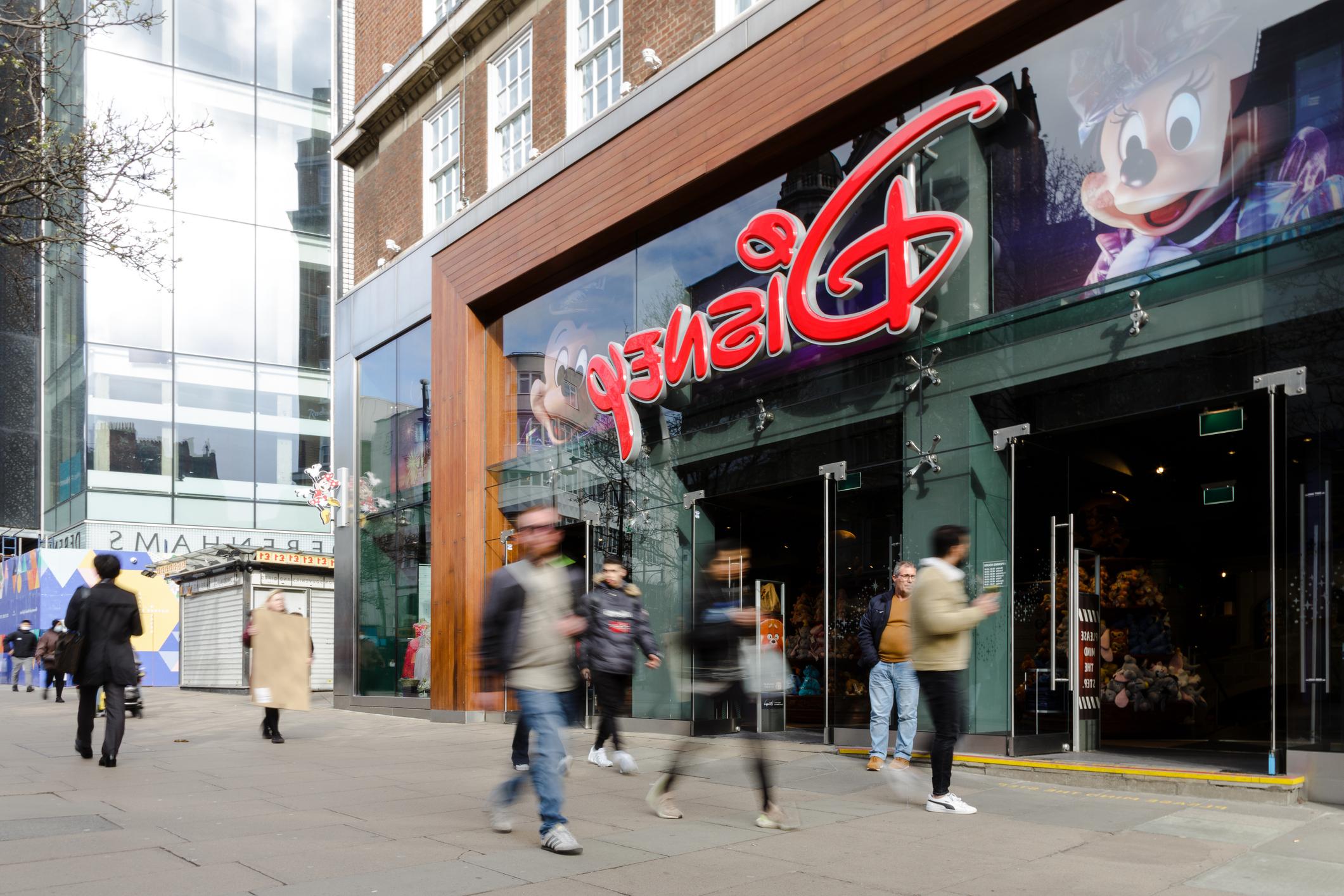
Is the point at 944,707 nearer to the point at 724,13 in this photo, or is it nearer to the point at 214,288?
the point at 724,13

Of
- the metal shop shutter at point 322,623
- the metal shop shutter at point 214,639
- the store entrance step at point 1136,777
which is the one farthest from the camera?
the metal shop shutter at point 322,623

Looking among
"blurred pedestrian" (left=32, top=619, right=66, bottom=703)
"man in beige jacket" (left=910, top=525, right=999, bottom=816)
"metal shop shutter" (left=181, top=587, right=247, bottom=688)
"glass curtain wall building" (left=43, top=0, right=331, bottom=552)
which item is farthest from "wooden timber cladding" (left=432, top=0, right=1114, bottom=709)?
"glass curtain wall building" (left=43, top=0, right=331, bottom=552)

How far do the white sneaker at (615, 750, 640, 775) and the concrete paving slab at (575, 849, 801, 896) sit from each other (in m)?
3.41

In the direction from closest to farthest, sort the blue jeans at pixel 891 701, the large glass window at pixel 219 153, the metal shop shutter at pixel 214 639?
1. the blue jeans at pixel 891 701
2. the metal shop shutter at pixel 214 639
3. the large glass window at pixel 219 153

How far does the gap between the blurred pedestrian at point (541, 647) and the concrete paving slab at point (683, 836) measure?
364 millimetres

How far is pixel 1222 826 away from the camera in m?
6.91

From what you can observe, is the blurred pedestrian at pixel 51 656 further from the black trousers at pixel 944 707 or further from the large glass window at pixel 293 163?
the large glass window at pixel 293 163

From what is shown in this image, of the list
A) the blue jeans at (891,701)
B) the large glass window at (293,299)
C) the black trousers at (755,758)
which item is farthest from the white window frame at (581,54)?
the large glass window at (293,299)

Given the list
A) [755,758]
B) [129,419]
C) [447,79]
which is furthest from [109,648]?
[129,419]

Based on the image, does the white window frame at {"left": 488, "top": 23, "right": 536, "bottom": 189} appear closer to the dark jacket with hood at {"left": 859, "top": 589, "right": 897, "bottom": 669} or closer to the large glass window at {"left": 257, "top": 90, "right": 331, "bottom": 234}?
the dark jacket with hood at {"left": 859, "top": 589, "right": 897, "bottom": 669}

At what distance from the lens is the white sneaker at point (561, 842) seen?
20.0ft

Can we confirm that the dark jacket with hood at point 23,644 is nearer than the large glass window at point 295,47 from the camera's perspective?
Yes

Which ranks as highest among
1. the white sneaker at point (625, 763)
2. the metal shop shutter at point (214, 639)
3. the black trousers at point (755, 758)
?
the black trousers at point (755, 758)

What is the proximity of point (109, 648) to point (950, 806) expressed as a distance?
725cm
